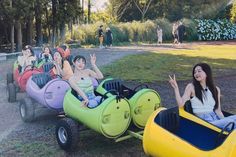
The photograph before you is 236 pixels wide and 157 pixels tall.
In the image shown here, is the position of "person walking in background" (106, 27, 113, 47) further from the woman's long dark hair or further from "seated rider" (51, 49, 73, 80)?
the woman's long dark hair

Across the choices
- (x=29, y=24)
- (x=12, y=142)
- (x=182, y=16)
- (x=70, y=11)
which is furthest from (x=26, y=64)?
(x=182, y=16)

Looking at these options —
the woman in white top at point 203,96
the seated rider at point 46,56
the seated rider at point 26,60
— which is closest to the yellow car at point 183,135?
the woman in white top at point 203,96

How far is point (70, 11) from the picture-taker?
31.0 m

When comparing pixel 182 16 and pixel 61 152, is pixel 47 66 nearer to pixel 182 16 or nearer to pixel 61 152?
pixel 61 152

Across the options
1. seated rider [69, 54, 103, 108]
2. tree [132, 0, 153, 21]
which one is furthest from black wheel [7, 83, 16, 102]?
tree [132, 0, 153, 21]

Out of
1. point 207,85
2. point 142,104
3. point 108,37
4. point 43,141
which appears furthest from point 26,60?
point 108,37

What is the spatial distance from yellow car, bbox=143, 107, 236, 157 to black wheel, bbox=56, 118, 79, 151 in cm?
134

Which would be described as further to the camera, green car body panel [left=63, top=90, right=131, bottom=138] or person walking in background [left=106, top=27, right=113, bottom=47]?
person walking in background [left=106, top=27, right=113, bottom=47]

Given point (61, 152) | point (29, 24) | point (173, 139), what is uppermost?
point (29, 24)

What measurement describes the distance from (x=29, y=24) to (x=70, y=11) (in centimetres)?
423

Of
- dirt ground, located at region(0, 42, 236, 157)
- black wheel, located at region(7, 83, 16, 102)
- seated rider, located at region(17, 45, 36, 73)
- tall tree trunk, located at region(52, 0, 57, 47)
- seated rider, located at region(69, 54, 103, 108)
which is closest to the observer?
dirt ground, located at region(0, 42, 236, 157)

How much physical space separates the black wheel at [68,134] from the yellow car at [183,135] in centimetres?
134

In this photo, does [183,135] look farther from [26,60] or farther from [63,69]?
[26,60]

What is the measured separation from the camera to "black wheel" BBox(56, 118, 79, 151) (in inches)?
233
